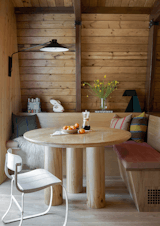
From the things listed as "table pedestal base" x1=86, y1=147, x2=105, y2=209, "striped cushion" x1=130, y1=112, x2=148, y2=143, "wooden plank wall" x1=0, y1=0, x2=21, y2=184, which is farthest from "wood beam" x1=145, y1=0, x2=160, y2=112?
"wooden plank wall" x1=0, y1=0, x2=21, y2=184

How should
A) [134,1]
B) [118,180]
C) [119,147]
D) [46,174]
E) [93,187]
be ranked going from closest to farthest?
[46,174]
[93,187]
[119,147]
[118,180]
[134,1]

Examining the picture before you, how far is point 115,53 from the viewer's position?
12.6ft

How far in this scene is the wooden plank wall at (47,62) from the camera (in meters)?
3.76

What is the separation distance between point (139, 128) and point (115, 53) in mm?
1435

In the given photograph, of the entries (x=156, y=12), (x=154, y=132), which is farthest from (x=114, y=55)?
(x=154, y=132)

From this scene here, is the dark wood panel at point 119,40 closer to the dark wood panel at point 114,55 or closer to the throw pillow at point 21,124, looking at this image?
the dark wood panel at point 114,55

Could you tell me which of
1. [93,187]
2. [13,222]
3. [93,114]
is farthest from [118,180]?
[13,222]

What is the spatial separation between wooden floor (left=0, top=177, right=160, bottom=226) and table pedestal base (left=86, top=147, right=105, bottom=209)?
→ 78 mm

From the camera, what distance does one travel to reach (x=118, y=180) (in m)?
3.04

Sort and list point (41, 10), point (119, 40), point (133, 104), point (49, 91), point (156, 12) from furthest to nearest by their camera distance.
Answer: point (49, 91)
point (133, 104)
point (119, 40)
point (41, 10)
point (156, 12)

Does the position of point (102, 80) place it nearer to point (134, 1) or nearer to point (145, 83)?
point (145, 83)

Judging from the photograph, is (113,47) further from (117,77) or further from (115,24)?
(117,77)

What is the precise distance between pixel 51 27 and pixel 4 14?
33.4 inches

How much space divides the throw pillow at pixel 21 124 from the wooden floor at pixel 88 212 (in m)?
1.03
